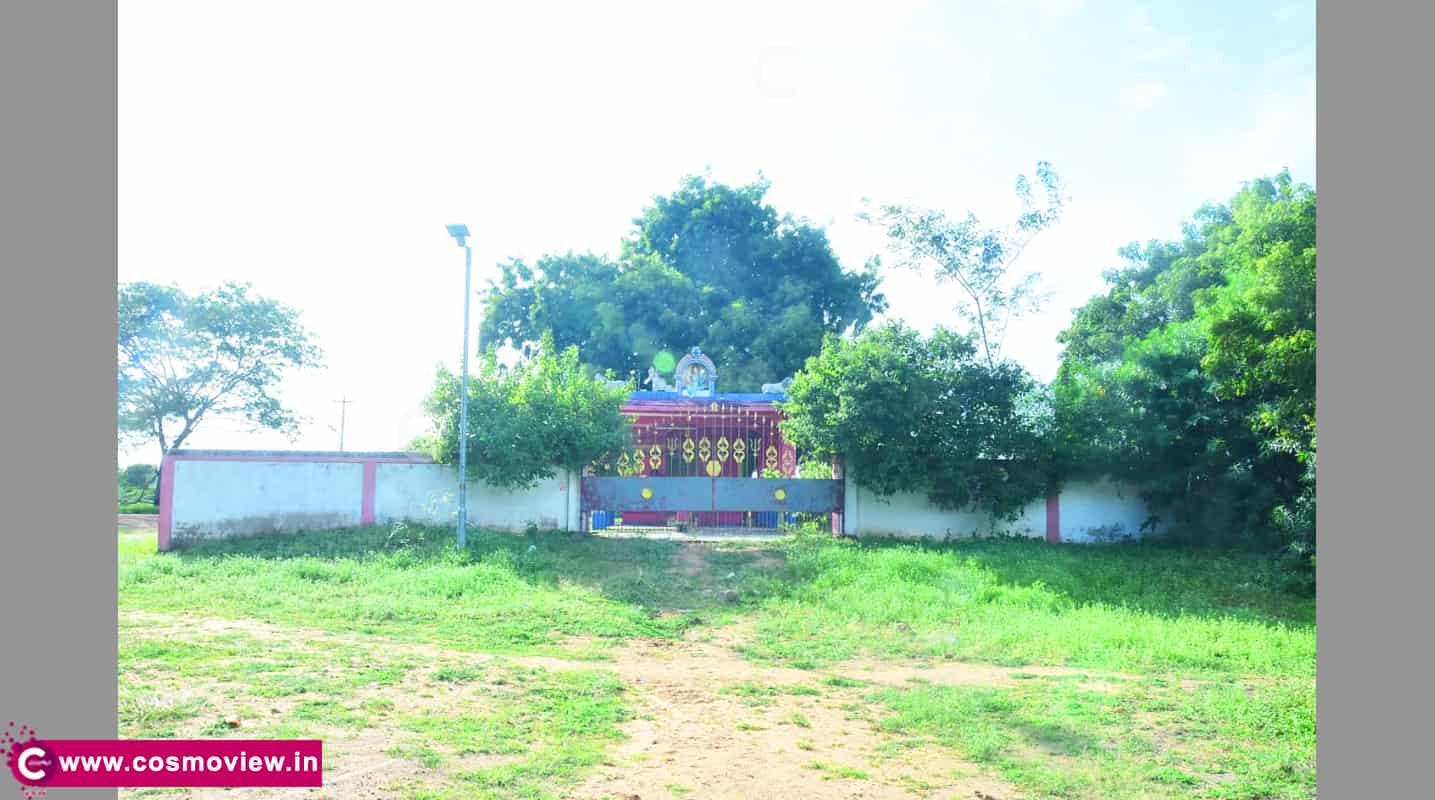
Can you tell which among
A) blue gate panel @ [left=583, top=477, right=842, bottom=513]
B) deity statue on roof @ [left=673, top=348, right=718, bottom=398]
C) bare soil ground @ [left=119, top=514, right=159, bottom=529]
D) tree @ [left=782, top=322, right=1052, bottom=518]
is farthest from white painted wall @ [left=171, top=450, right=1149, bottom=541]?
bare soil ground @ [left=119, top=514, right=159, bottom=529]

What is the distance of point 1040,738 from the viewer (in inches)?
214

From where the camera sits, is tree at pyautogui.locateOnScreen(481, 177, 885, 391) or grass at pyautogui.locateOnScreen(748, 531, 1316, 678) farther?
tree at pyautogui.locateOnScreen(481, 177, 885, 391)

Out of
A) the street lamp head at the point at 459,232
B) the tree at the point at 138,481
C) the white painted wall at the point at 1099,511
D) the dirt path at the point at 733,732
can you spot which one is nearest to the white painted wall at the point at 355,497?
the street lamp head at the point at 459,232

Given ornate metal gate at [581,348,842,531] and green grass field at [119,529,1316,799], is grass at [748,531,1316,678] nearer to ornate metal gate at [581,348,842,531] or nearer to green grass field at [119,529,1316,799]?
green grass field at [119,529,1316,799]

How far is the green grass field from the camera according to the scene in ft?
16.4

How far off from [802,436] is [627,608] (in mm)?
5152

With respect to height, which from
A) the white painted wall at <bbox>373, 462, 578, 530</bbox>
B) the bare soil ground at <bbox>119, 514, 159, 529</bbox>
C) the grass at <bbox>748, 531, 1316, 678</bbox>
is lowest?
the bare soil ground at <bbox>119, 514, 159, 529</bbox>

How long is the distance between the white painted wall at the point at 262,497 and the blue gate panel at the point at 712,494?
4.05 m

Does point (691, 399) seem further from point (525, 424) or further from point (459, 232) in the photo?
point (459, 232)

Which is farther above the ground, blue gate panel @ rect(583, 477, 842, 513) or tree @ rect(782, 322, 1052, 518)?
tree @ rect(782, 322, 1052, 518)

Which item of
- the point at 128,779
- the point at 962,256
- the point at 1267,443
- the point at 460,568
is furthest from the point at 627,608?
the point at 962,256

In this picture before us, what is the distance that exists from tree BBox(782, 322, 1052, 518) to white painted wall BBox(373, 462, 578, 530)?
405 cm

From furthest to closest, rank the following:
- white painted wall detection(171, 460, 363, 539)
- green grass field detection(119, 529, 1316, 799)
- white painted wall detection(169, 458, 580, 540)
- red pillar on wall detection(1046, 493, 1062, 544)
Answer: red pillar on wall detection(1046, 493, 1062, 544) < white painted wall detection(169, 458, 580, 540) < white painted wall detection(171, 460, 363, 539) < green grass field detection(119, 529, 1316, 799)
